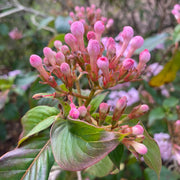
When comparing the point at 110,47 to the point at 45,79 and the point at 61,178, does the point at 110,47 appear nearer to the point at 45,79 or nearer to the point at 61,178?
the point at 45,79

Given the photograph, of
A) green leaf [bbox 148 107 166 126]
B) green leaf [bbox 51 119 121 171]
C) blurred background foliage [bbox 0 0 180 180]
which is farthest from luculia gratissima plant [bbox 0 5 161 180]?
green leaf [bbox 148 107 166 126]

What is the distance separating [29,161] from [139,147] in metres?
0.28

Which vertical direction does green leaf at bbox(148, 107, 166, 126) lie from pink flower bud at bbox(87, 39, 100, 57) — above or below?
below

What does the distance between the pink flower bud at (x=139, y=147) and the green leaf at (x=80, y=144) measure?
0.24 feet

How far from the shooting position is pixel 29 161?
52 cm

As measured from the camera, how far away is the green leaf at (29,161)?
19.0 inches

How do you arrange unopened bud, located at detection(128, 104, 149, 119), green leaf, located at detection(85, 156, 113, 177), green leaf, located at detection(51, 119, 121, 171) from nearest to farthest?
green leaf, located at detection(51, 119, 121, 171) < unopened bud, located at detection(128, 104, 149, 119) < green leaf, located at detection(85, 156, 113, 177)

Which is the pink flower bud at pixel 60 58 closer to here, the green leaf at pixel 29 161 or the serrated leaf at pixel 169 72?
the green leaf at pixel 29 161

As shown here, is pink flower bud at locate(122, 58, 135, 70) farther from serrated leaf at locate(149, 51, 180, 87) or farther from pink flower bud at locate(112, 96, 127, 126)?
serrated leaf at locate(149, 51, 180, 87)

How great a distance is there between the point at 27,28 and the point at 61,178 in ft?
7.34

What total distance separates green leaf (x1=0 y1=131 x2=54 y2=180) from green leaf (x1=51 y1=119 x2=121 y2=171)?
0.33 ft

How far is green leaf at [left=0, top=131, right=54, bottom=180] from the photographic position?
19.0 inches

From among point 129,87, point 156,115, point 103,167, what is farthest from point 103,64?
point 129,87

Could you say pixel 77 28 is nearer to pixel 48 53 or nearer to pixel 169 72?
pixel 48 53
